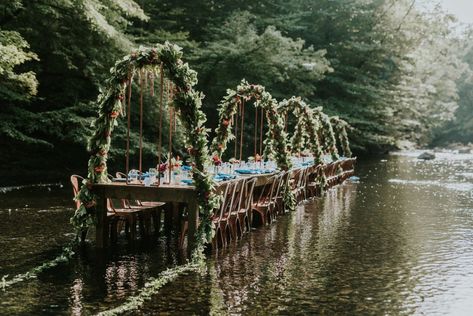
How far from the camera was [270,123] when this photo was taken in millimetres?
14055

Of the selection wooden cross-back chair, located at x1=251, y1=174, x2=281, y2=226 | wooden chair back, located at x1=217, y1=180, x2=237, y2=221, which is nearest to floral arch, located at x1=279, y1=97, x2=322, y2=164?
wooden cross-back chair, located at x1=251, y1=174, x2=281, y2=226

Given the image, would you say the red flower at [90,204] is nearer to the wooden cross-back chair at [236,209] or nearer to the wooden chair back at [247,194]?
the wooden cross-back chair at [236,209]

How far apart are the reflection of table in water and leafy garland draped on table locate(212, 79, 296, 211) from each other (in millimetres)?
4263

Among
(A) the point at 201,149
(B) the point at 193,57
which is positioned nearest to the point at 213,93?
(B) the point at 193,57

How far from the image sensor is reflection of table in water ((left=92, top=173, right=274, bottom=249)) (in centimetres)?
863

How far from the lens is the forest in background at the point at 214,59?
1922 centimetres

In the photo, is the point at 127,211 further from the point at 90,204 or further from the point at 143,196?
the point at 143,196

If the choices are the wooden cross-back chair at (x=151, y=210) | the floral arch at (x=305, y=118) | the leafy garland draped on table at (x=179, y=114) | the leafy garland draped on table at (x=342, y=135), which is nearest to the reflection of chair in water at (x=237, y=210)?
the leafy garland draped on table at (x=179, y=114)

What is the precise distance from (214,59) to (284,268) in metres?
21.7

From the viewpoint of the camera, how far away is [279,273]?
307 inches

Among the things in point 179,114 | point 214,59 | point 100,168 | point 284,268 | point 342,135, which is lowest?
point 284,268

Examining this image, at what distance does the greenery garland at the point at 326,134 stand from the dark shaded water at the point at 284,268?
7.79 metres

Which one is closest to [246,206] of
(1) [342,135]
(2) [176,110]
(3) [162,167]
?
(3) [162,167]

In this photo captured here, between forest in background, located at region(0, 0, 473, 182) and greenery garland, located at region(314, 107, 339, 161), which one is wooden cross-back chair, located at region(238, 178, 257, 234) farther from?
greenery garland, located at region(314, 107, 339, 161)
